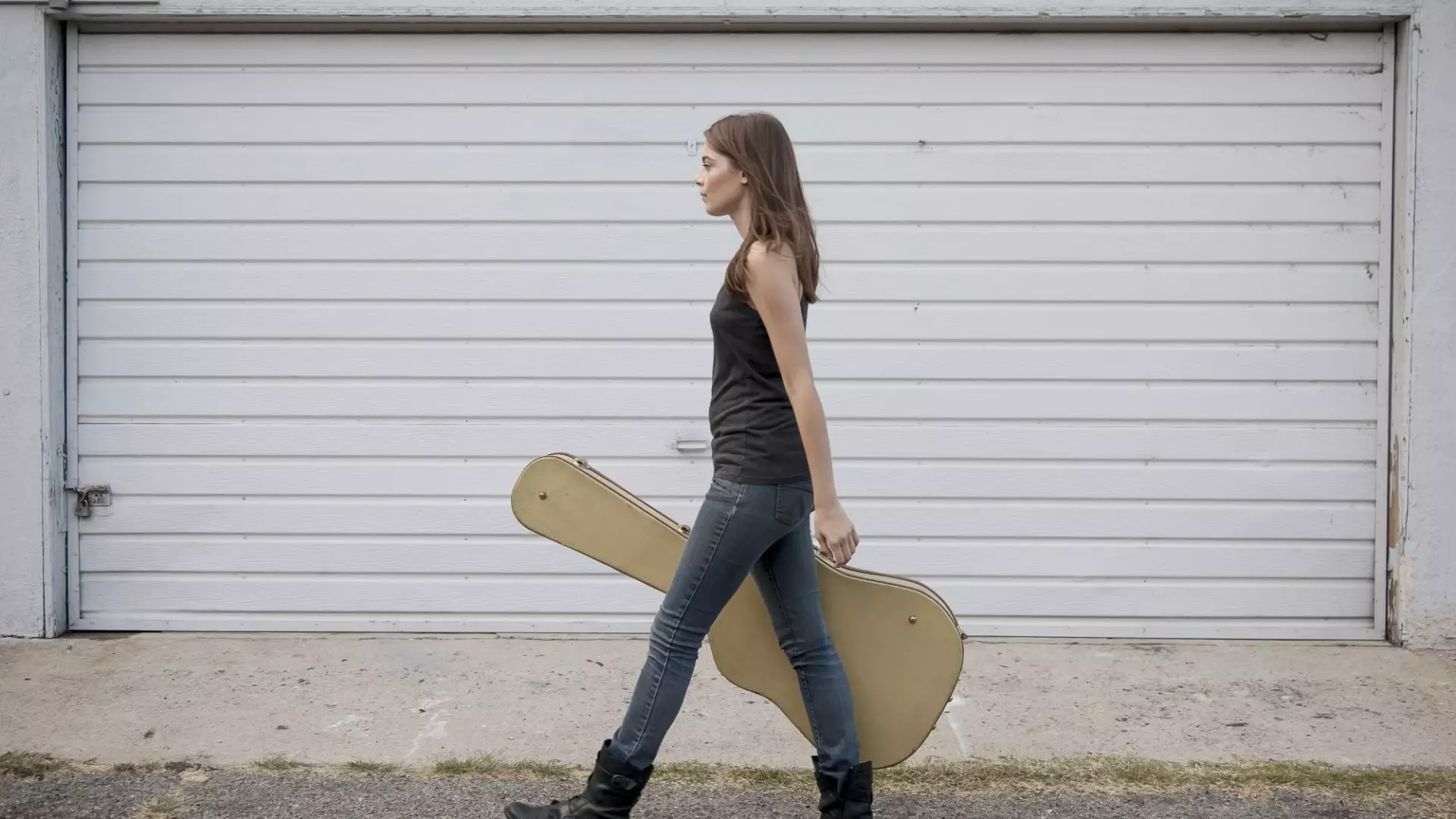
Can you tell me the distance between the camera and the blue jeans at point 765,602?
2.93 m

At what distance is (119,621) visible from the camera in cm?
513

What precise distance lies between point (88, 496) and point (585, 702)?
2.35m

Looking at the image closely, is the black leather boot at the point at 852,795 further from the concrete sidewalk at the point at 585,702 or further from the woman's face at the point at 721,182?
the woman's face at the point at 721,182

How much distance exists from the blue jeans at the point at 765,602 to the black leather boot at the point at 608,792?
1.1 inches

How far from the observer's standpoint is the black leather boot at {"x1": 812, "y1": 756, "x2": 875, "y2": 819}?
3.12 meters

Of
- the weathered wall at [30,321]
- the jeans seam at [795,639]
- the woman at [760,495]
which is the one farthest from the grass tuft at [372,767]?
the weathered wall at [30,321]

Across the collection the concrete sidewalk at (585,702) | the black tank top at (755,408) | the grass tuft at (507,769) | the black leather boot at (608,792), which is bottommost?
the grass tuft at (507,769)

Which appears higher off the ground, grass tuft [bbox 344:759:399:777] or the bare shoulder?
the bare shoulder

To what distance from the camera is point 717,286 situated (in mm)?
5059

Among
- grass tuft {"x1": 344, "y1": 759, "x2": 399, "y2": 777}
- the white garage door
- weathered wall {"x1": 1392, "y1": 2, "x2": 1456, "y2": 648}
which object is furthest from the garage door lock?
weathered wall {"x1": 1392, "y1": 2, "x2": 1456, "y2": 648}

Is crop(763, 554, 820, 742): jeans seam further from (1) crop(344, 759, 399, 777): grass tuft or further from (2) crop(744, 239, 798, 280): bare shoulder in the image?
(1) crop(344, 759, 399, 777): grass tuft

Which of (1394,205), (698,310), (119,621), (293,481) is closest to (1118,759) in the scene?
(698,310)

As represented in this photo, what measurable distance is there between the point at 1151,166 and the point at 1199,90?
1.18 ft

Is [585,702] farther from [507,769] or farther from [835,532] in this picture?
[835,532]
